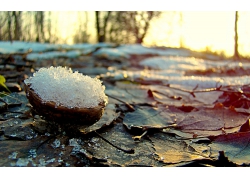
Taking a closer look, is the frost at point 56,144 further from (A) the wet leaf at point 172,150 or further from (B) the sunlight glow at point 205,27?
(B) the sunlight glow at point 205,27

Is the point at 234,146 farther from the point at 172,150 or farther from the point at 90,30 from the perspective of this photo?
the point at 90,30

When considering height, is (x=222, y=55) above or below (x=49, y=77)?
below

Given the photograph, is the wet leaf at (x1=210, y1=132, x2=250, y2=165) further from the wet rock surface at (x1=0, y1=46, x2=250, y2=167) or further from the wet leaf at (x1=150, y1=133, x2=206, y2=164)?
the wet leaf at (x1=150, y1=133, x2=206, y2=164)

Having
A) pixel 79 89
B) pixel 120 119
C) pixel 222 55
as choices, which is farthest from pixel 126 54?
pixel 79 89

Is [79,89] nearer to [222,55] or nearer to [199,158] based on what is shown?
[199,158]

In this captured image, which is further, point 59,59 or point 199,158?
point 59,59

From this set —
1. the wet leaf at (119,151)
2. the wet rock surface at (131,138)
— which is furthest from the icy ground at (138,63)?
the wet leaf at (119,151)

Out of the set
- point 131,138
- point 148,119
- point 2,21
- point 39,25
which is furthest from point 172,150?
point 39,25

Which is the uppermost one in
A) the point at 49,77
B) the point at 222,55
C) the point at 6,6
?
the point at 6,6
